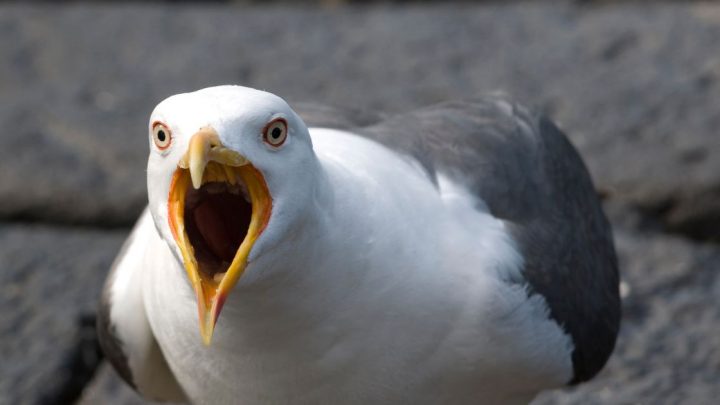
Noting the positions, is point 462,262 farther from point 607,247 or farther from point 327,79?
point 327,79

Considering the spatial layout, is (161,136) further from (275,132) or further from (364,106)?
(364,106)

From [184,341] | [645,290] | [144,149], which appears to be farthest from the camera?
[144,149]

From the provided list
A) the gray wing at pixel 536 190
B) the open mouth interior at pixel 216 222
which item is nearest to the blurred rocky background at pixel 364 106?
the gray wing at pixel 536 190

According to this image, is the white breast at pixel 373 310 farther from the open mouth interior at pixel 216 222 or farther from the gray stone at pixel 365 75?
the gray stone at pixel 365 75

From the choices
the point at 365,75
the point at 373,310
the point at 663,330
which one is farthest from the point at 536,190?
the point at 365,75

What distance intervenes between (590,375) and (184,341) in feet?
3.24

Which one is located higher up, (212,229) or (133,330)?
(212,229)

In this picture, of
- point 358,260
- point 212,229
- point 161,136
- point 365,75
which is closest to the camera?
point 161,136

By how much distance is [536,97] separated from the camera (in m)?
5.14

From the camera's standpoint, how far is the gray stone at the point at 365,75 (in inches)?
188

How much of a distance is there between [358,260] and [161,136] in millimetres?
Answer: 499

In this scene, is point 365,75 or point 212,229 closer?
point 212,229

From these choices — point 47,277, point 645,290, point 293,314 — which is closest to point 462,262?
point 293,314

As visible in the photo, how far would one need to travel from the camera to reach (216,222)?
229 centimetres
